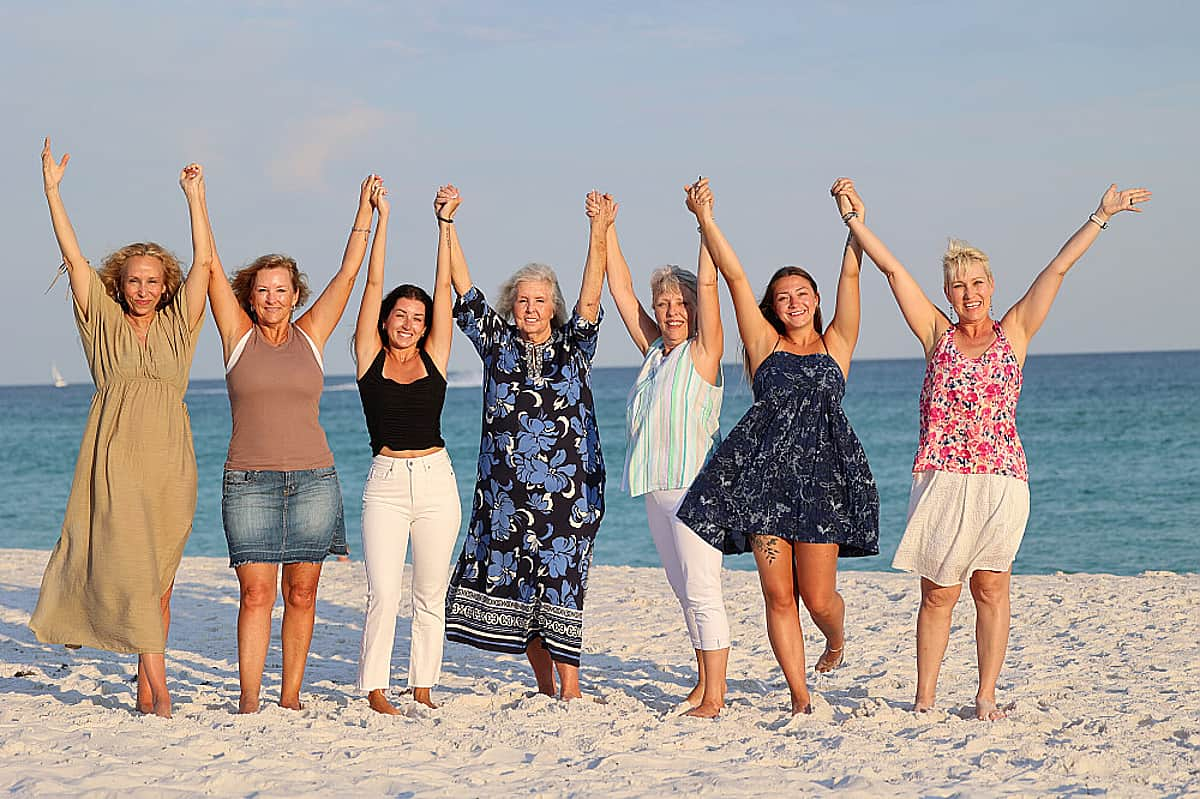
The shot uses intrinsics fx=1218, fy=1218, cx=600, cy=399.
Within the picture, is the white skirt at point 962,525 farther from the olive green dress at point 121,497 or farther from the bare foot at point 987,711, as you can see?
the olive green dress at point 121,497

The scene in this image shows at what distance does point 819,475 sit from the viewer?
5078 mm

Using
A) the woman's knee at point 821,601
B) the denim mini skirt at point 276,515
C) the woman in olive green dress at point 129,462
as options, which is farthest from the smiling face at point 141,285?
the woman's knee at point 821,601

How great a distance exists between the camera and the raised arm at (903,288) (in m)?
5.08

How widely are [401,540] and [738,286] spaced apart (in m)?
1.83

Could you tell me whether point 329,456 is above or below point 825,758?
above

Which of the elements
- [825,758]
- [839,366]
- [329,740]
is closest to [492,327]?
[839,366]

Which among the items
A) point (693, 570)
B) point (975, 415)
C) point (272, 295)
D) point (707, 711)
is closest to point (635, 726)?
point (707, 711)

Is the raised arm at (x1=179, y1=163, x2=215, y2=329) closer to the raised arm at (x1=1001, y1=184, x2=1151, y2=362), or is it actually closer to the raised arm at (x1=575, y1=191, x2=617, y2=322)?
the raised arm at (x1=575, y1=191, x2=617, y2=322)

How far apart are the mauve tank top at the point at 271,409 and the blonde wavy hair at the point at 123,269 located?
0.39 m

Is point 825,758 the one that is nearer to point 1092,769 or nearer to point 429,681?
point 1092,769

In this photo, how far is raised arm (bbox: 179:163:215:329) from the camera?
510 cm

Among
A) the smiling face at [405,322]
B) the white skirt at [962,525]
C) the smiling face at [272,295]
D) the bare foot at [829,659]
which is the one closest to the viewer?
the white skirt at [962,525]

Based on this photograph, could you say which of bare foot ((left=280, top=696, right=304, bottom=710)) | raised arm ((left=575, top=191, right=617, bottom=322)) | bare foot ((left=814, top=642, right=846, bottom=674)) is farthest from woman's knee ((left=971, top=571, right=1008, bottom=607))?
bare foot ((left=280, top=696, right=304, bottom=710))

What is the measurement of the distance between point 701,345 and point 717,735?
1.64 meters
